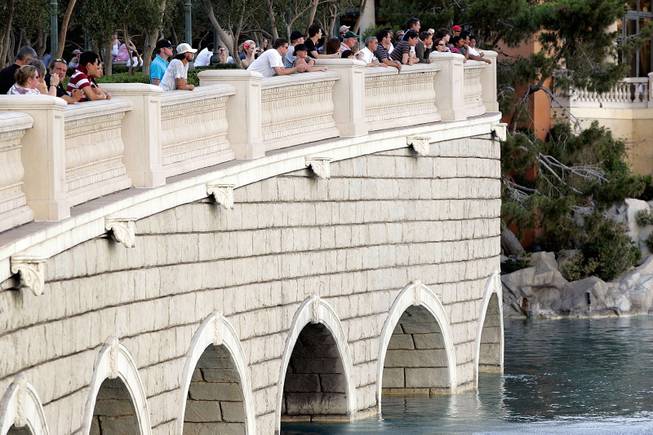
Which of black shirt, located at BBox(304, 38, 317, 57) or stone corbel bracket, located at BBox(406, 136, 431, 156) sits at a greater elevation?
black shirt, located at BBox(304, 38, 317, 57)

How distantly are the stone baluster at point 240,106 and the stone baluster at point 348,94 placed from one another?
2.85m

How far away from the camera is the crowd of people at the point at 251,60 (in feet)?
43.7

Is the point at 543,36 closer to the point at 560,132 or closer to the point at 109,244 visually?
the point at 560,132

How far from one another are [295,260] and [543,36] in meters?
23.0

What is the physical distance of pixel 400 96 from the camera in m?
22.0

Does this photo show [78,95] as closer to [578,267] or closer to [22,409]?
[22,409]

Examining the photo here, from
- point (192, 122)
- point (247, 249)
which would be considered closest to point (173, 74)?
point (192, 122)

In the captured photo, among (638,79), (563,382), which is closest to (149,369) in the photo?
(563,382)

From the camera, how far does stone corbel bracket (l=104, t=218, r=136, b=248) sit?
507 inches

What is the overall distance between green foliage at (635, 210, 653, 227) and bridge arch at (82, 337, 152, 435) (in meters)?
27.5

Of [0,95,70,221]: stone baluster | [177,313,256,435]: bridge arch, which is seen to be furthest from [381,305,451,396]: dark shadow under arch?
[0,95,70,221]: stone baluster

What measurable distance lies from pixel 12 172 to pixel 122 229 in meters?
1.51

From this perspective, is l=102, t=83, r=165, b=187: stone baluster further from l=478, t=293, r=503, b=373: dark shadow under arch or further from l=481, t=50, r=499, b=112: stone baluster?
l=478, t=293, r=503, b=373: dark shadow under arch

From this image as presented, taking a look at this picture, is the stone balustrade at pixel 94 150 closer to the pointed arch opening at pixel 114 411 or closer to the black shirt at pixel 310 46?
the pointed arch opening at pixel 114 411
